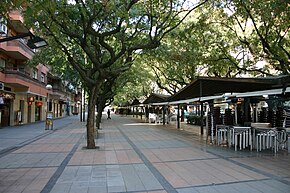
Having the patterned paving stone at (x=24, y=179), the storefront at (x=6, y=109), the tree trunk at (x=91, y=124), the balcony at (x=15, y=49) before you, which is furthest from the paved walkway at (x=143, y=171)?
the balcony at (x=15, y=49)

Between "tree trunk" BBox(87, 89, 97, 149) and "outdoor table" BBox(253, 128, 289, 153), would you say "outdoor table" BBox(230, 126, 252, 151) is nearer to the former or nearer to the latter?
"outdoor table" BBox(253, 128, 289, 153)

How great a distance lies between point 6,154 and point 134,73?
16.7 meters

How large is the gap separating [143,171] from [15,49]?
17.9m

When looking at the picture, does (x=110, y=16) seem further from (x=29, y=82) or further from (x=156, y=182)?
(x=29, y=82)

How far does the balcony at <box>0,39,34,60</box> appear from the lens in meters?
20.1

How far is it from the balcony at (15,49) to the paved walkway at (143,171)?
43.3 feet

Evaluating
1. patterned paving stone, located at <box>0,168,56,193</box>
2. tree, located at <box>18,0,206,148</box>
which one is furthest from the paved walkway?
tree, located at <box>18,0,206,148</box>

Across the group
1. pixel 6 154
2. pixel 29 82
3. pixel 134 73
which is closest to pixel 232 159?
pixel 6 154

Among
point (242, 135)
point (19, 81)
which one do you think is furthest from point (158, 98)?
point (242, 135)

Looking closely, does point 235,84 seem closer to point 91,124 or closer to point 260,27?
point 260,27

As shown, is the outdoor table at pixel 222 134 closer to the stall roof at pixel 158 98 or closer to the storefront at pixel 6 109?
the stall roof at pixel 158 98

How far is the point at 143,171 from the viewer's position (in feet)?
22.0

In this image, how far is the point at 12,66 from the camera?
22875 millimetres

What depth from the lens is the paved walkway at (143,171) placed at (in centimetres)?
536
